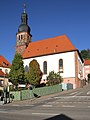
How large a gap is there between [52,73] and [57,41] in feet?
44.9

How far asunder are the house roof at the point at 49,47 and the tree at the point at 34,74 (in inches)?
231

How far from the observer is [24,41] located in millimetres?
73375

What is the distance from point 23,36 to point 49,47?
446 inches

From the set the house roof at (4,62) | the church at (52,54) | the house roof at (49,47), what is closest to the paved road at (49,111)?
the church at (52,54)

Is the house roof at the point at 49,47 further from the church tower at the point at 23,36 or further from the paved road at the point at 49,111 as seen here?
the paved road at the point at 49,111

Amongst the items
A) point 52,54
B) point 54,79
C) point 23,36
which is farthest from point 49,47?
point 54,79

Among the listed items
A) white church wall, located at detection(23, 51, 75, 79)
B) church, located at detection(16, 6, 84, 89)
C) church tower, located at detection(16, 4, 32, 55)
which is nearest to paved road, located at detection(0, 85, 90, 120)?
white church wall, located at detection(23, 51, 75, 79)

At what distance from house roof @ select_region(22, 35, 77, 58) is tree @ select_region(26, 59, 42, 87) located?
19.3 feet

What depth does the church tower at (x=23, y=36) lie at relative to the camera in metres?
72.6

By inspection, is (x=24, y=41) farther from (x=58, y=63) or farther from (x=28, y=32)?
(x=58, y=63)

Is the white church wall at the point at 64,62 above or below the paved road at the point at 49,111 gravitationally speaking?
above

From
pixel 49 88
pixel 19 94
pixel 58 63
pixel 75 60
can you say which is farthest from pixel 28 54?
pixel 19 94

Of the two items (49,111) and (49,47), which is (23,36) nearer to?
(49,47)

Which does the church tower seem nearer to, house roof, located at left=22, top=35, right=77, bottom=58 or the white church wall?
house roof, located at left=22, top=35, right=77, bottom=58
